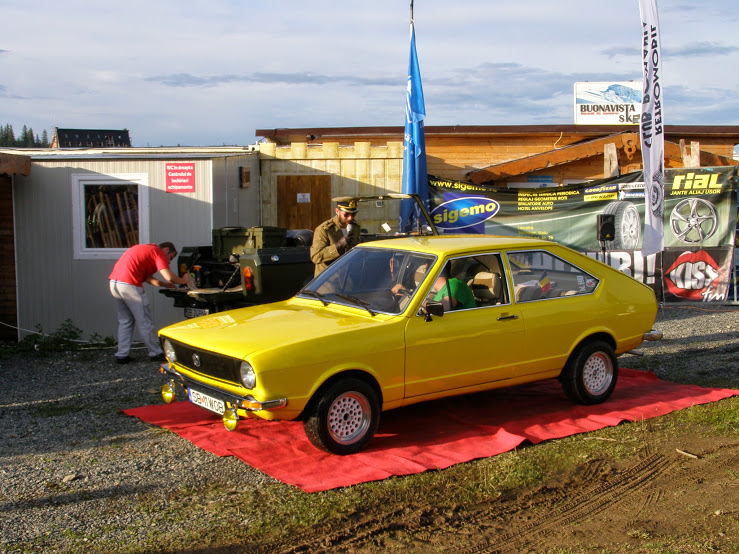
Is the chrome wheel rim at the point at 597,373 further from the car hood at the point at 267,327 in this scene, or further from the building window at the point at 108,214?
the building window at the point at 108,214

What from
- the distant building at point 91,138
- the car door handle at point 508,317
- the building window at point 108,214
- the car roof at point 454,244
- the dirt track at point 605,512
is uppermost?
the distant building at point 91,138

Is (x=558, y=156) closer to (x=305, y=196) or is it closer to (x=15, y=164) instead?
(x=305, y=196)

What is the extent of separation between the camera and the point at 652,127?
11.5 meters

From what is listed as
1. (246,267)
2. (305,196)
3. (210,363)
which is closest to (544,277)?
(210,363)

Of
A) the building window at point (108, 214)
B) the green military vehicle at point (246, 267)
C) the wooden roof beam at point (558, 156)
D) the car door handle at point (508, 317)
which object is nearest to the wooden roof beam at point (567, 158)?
the wooden roof beam at point (558, 156)

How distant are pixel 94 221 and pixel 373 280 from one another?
267 inches

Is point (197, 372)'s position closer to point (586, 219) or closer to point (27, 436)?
point (27, 436)

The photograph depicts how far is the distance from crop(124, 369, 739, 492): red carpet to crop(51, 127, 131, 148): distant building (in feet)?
38.1

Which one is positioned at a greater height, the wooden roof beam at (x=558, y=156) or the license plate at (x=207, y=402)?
the wooden roof beam at (x=558, y=156)

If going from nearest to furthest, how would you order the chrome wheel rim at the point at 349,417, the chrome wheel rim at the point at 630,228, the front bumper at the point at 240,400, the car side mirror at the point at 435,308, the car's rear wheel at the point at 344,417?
the front bumper at the point at 240,400 < the car's rear wheel at the point at 344,417 < the chrome wheel rim at the point at 349,417 < the car side mirror at the point at 435,308 < the chrome wheel rim at the point at 630,228

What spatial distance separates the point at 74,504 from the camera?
16.1 feet

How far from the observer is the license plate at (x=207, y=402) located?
223 inches

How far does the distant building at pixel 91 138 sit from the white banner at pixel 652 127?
37.4ft

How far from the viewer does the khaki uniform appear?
28.3 ft
